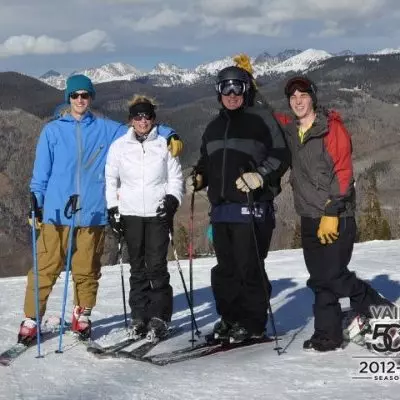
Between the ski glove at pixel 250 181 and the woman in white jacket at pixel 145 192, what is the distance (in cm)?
65

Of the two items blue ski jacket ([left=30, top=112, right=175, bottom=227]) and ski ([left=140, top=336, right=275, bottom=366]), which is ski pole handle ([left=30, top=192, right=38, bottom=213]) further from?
ski ([left=140, top=336, right=275, bottom=366])

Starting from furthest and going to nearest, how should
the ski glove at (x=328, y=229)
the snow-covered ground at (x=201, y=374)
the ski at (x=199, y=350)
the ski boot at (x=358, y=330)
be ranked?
the ski boot at (x=358, y=330) < the ski at (x=199, y=350) < the ski glove at (x=328, y=229) < the snow-covered ground at (x=201, y=374)

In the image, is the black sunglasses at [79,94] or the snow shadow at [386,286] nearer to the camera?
the black sunglasses at [79,94]

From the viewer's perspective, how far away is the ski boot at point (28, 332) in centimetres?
A: 480

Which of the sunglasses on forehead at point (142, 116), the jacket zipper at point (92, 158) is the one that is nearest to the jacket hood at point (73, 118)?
the jacket zipper at point (92, 158)

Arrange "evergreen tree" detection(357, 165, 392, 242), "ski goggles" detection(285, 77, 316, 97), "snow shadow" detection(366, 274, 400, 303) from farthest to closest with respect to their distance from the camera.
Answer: "evergreen tree" detection(357, 165, 392, 242) → "snow shadow" detection(366, 274, 400, 303) → "ski goggles" detection(285, 77, 316, 97)

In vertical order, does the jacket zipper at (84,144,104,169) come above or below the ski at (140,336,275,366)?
above

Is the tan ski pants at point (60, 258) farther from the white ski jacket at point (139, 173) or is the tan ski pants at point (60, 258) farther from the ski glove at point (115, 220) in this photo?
the white ski jacket at point (139, 173)

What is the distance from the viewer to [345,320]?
15.7 feet

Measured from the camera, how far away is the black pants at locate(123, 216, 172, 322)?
15.9 feet

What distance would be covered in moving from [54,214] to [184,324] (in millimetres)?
1843

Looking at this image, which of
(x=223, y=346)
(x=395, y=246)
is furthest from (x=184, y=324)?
(x=395, y=246)

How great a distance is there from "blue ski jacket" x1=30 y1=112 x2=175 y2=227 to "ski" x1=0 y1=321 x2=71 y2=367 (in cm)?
103

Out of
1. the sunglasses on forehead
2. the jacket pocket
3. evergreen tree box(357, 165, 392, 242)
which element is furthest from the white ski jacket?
evergreen tree box(357, 165, 392, 242)
